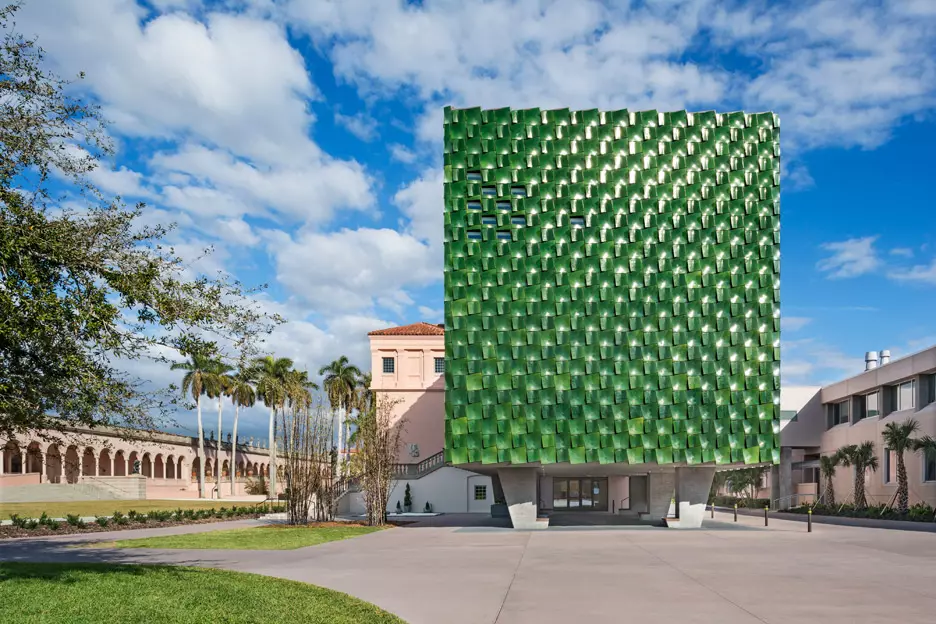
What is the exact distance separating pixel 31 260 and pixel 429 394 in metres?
56.9

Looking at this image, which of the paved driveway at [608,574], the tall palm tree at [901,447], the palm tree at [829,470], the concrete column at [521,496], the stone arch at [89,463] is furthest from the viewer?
the stone arch at [89,463]

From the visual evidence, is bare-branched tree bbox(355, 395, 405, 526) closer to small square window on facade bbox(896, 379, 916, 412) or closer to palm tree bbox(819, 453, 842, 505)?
palm tree bbox(819, 453, 842, 505)

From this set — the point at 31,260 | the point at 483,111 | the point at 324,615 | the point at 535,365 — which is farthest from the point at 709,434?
the point at 31,260

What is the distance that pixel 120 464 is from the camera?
319 ft

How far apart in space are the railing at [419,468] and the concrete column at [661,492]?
1942 cm

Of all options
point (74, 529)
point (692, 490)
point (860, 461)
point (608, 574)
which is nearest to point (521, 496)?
point (692, 490)

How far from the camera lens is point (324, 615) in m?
12.7

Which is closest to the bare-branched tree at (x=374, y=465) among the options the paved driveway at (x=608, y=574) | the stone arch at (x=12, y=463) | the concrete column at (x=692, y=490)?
the paved driveway at (x=608, y=574)

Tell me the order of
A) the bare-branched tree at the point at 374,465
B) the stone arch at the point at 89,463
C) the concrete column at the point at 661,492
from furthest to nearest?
the stone arch at the point at 89,463, the concrete column at the point at 661,492, the bare-branched tree at the point at 374,465

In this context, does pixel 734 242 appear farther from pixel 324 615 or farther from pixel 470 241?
pixel 324 615

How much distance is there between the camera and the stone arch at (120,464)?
94.4 meters

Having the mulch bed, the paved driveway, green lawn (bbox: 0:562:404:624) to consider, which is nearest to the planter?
the paved driveway

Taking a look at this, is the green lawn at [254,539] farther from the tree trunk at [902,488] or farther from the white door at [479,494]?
the tree trunk at [902,488]

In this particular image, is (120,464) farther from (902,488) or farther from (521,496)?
(902,488)
